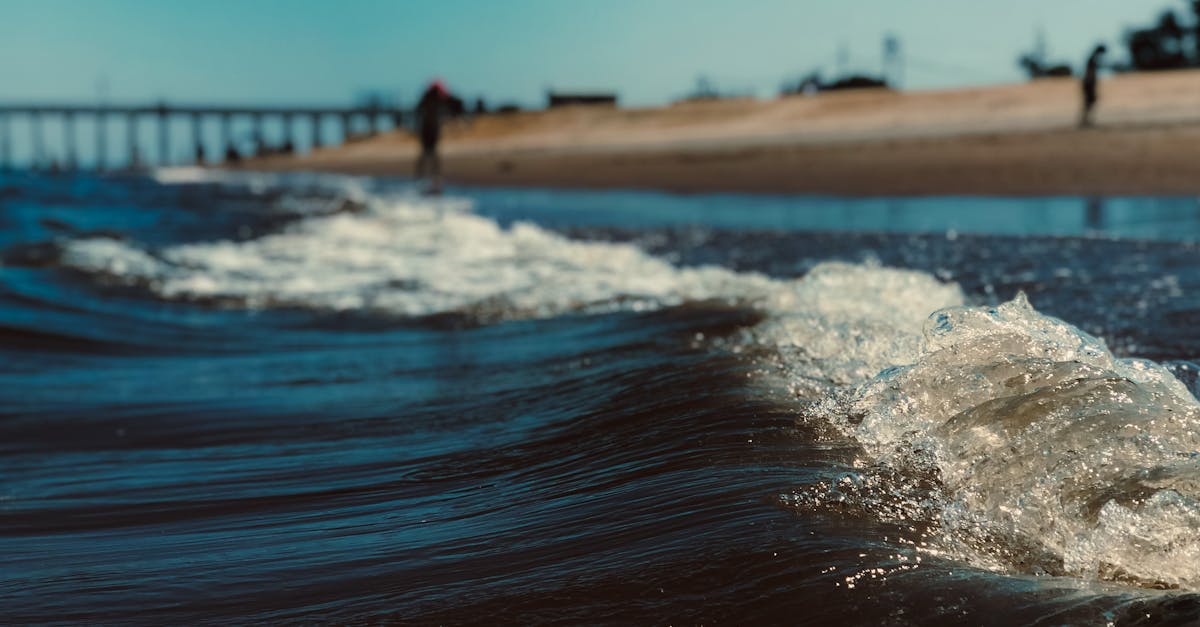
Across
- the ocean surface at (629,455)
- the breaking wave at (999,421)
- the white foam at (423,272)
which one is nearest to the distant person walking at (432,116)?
the white foam at (423,272)

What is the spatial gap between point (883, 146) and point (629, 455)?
18893mm

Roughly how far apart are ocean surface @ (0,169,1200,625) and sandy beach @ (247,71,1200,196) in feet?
26.1

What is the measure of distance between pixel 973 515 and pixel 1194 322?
113 inches

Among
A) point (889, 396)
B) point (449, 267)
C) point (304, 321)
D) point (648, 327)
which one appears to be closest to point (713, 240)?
point (449, 267)

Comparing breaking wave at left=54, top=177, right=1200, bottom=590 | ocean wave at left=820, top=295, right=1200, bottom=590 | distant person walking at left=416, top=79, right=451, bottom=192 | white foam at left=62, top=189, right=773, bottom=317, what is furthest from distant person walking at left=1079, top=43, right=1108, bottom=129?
ocean wave at left=820, top=295, right=1200, bottom=590

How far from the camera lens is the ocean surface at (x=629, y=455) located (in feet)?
6.33

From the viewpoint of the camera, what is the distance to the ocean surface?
193cm

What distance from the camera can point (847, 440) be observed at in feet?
8.46

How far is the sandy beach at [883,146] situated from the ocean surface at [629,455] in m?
7.96

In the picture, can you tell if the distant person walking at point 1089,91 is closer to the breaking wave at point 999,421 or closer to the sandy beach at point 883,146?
the sandy beach at point 883,146

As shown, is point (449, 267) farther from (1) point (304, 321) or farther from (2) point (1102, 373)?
(2) point (1102, 373)

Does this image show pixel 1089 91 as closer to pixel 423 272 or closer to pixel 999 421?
pixel 423 272

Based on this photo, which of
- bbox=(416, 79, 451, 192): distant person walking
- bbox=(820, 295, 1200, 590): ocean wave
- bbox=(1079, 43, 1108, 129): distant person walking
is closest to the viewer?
bbox=(820, 295, 1200, 590): ocean wave

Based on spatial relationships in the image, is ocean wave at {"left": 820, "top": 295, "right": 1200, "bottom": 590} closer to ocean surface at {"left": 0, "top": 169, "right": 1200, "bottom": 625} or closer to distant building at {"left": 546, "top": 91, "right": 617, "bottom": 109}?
ocean surface at {"left": 0, "top": 169, "right": 1200, "bottom": 625}
